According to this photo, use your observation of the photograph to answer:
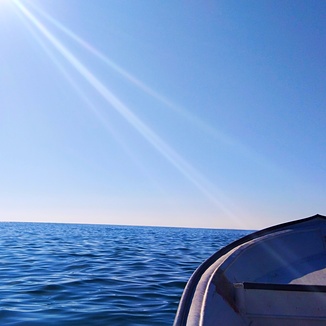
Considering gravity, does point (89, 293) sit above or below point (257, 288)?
below

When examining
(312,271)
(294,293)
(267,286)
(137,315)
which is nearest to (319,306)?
(294,293)

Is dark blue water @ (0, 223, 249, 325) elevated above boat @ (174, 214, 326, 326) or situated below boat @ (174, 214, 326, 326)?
below

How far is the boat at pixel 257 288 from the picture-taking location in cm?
332

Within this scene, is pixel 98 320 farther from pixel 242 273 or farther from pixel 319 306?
pixel 319 306

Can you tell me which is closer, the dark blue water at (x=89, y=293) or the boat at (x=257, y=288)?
the boat at (x=257, y=288)

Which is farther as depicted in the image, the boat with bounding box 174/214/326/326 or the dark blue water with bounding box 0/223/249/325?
the dark blue water with bounding box 0/223/249/325

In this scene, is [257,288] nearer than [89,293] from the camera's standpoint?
Yes

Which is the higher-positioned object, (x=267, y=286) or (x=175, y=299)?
(x=267, y=286)

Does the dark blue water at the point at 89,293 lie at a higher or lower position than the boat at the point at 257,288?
lower

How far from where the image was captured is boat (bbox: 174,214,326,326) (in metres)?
3.32

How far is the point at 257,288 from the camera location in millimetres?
3752

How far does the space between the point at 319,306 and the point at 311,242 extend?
351cm

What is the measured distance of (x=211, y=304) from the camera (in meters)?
3.30

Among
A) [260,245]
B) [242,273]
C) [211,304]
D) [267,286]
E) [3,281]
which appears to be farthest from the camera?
[3,281]
